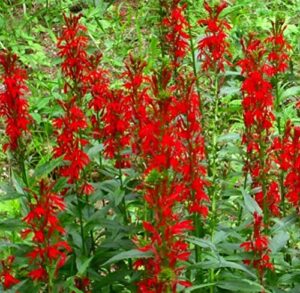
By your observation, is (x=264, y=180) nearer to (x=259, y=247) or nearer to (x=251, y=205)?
(x=251, y=205)

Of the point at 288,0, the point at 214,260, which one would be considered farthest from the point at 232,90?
the point at 288,0

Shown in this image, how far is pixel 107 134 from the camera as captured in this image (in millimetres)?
2844

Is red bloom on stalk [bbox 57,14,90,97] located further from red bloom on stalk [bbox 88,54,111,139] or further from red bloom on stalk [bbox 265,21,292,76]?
red bloom on stalk [bbox 265,21,292,76]

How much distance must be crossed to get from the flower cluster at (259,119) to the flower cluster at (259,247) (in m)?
0.19

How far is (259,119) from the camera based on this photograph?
9.23ft

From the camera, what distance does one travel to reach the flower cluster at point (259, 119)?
111 inches

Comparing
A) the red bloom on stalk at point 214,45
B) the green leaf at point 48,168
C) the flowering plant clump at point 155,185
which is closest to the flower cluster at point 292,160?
the flowering plant clump at point 155,185

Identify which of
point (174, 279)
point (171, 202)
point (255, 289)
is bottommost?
point (255, 289)

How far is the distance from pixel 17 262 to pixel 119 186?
472 millimetres

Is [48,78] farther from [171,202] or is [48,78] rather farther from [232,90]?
[171,202]

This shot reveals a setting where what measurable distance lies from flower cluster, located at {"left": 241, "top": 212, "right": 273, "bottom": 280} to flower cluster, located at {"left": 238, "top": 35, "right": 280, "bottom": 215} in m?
0.19

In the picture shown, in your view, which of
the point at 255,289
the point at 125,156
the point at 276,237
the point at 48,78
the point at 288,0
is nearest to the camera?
the point at 255,289

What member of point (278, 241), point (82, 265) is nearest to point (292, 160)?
point (278, 241)

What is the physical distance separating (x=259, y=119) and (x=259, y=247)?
1.58ft
